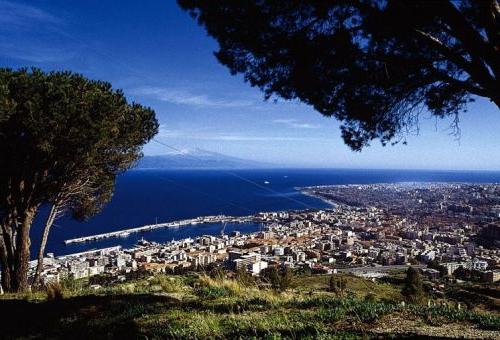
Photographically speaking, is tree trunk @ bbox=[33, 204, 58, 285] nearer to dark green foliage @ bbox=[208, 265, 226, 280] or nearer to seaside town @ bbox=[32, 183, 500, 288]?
dark green foliage @ bbox=[208, 265, 226, 280]

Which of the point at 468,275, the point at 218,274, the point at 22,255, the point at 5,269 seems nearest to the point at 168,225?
the point at 468,275

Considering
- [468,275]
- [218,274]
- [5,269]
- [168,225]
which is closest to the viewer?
[218,274]

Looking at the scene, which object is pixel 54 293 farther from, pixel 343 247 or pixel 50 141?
pixel 343 247

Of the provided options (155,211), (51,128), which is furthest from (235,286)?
(155,211)

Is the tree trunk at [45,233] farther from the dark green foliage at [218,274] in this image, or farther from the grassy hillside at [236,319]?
the dark green foliage at [218,274]

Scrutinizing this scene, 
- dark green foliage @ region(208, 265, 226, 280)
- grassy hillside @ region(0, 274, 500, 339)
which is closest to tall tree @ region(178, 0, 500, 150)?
grassy hillside @ region(0, 274, 500, 339)

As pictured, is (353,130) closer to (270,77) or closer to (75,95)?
(270,77)

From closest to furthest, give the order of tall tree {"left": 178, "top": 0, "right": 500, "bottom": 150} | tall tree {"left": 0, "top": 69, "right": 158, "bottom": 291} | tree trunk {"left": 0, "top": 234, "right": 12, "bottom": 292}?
tall tree {"left": 178, "top": 0, "right": 500, "bottom": 150} < tall tree {"left": 0, "top": 69, "right": 158, "bottom": 291} < tree trunk {"left": 0, "top": 234, "right": 12, "bottom": 292}
